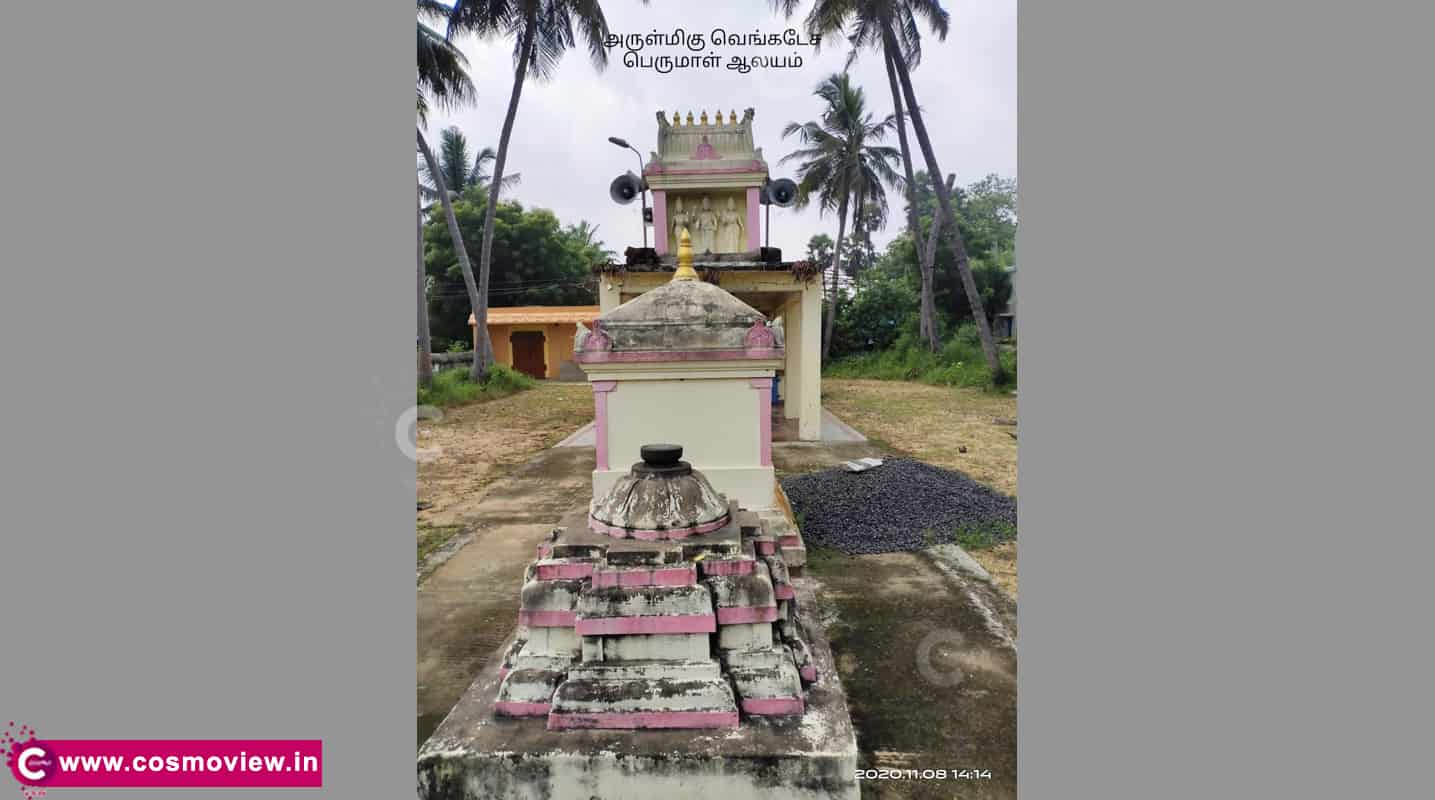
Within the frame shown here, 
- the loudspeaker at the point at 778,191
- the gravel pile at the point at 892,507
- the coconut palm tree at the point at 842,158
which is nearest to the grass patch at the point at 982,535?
the gravel pile at the point at 892,507

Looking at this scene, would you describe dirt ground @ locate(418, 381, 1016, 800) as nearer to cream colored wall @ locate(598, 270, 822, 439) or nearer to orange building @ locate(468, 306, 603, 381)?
cream colored wall @ locate(598, 270, 822, 439)

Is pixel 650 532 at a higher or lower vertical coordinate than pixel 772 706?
higher

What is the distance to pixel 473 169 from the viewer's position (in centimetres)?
2580

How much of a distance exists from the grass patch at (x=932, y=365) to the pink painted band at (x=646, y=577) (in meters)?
10.9

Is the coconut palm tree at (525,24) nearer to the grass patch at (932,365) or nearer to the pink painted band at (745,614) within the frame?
the pink painted band at (745,614)

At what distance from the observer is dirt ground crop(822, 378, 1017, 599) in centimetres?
836

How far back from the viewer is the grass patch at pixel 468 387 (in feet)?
40.1

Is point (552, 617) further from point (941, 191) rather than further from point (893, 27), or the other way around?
point (941, 191)

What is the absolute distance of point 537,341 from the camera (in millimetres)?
26047

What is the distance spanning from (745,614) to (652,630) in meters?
0.44

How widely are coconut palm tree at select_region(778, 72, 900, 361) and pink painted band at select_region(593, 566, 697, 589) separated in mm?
23041

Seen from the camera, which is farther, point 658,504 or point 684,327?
point 684,327

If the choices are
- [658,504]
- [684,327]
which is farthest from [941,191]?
[658,504]

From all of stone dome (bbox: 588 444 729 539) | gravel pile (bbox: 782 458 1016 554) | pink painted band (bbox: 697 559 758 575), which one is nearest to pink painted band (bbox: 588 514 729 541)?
stone dome (bbox: 588 444 729 539)
